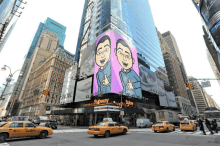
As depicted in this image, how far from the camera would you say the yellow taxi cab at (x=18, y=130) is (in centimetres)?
869

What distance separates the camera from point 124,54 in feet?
134

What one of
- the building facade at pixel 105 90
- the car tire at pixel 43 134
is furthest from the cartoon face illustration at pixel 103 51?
the car tire at pixel 43 134

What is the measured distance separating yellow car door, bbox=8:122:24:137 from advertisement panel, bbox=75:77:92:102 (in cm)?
2740

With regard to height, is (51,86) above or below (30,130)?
above

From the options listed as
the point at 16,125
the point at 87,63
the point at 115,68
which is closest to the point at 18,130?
the point at 16,125

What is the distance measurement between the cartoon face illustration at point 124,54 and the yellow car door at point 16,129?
31050 millimetres

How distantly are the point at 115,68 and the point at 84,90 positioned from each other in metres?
13.9

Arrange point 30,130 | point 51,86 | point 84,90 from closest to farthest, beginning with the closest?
point 30,130
point 84,90
point 51,86

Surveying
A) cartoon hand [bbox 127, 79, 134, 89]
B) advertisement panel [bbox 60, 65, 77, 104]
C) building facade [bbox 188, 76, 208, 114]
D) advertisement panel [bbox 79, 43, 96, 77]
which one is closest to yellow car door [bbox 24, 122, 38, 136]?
cartoon hand [bbox 127, 79, 134, 89]

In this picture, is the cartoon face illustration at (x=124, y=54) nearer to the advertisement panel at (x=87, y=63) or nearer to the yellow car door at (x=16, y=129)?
the advertisement panel at (x=87, y=63)

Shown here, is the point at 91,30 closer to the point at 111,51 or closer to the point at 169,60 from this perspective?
the point at 111,51

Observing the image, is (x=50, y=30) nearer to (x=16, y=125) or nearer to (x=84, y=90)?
(x=84, y=90)

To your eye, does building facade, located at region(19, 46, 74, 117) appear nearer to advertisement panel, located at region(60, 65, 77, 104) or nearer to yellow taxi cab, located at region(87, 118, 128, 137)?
advertisement panel, located at region(60, 65, 77, 104)

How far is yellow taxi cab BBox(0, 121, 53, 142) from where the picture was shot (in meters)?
8.69
